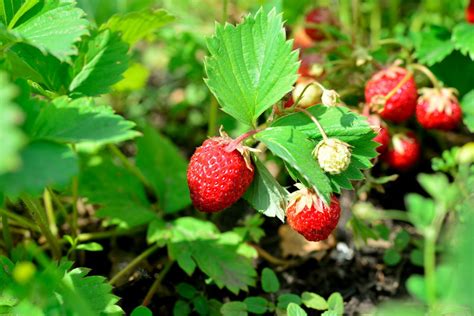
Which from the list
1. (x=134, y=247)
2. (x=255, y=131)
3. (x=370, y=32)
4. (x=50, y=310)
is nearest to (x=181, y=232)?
(x=134, y=247)

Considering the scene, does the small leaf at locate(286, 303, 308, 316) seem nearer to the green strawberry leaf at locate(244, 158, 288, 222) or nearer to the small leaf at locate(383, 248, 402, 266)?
the green strawberry leaf at locate(244, 158, 288, 222)

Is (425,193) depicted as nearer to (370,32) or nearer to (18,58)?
(370,32)

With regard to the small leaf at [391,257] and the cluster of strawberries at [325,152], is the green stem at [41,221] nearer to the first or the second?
the cluster of strawberries at [325,152]

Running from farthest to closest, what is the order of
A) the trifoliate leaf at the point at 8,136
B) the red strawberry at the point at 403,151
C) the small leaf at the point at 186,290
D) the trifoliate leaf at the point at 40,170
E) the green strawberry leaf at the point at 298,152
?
the red strawberry at the point at 403,151 → the small leaf at the point at 186,290 → the green strawberry leaf at the point at 298,152 → the trifoliate leaf at the point at 40,170 → the trifoliate leaf at the point at 8,136

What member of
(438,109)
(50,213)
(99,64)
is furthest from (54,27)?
(438,109)

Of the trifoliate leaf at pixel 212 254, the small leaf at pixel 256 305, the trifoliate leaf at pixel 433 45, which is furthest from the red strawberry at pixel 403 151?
the small leaf at pixel 256 305
